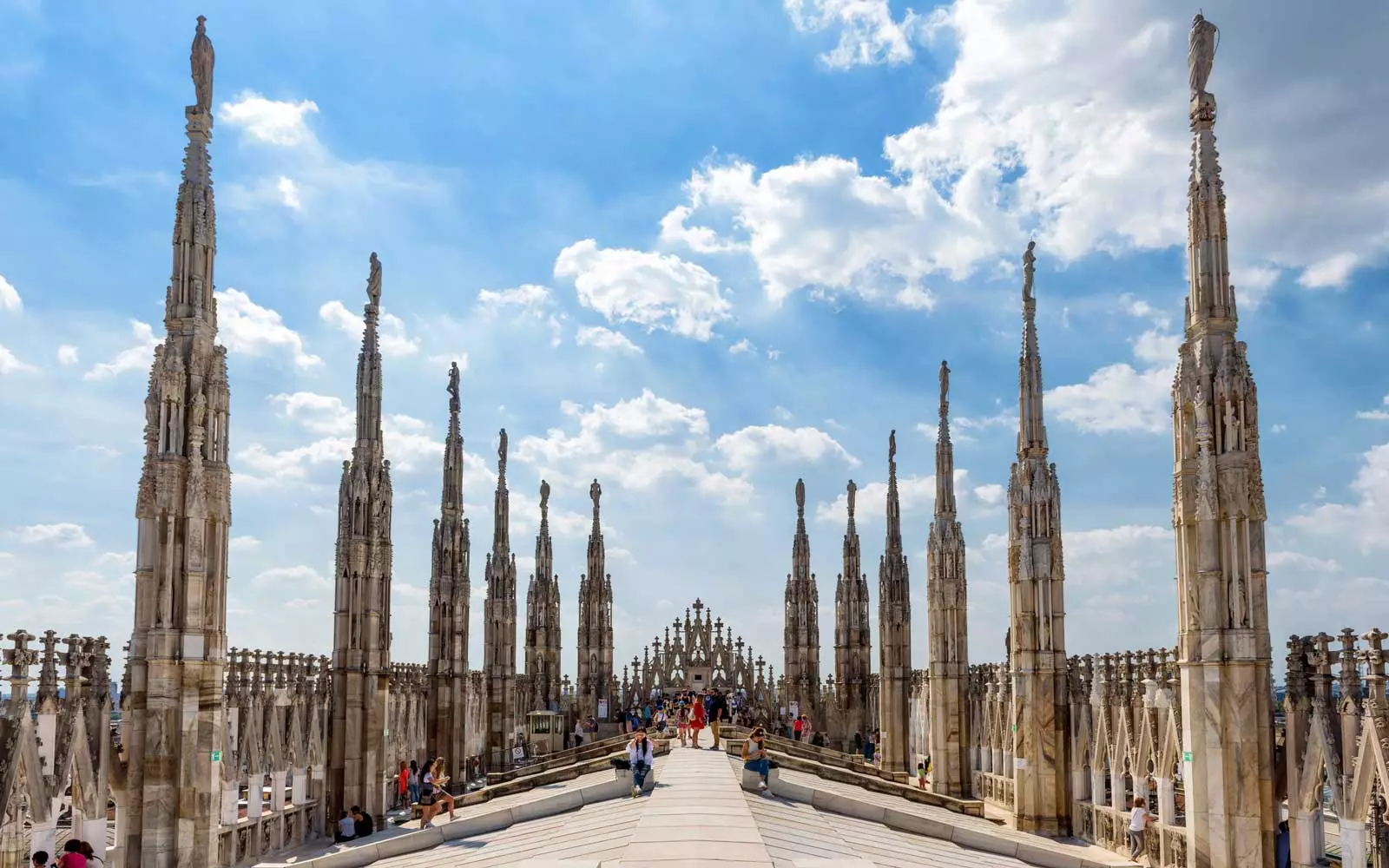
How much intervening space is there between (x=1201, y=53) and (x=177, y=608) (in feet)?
62.7

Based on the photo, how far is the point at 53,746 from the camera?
18328 millimetres

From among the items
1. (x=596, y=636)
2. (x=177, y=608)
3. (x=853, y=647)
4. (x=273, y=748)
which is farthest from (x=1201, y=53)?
(x=596, y=636)

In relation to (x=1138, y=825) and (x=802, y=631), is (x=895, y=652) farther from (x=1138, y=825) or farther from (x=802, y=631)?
(x=1138, y=825)

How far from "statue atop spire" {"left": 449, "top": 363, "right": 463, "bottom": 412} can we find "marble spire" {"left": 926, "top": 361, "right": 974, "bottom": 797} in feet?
54.4

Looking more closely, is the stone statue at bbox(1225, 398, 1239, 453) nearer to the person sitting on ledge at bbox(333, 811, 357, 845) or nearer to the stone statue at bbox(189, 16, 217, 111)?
the stone statue at bbox(189, 16, 217, 111)

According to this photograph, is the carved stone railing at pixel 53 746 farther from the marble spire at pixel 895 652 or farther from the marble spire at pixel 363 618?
the marble spire at pixel 895 652

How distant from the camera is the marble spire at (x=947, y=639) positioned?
37719mm

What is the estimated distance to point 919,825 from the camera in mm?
23125

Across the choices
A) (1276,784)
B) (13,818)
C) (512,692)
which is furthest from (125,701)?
(512,692)

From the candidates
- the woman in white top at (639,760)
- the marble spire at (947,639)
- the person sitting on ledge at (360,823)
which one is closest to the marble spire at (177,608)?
the woman in white top at (639,760)

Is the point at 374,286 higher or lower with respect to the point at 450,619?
higher

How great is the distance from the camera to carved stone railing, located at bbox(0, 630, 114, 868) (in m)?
17.4

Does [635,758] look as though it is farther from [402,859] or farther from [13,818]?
[13,818]

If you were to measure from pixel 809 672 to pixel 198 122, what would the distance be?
4432 centimetres
